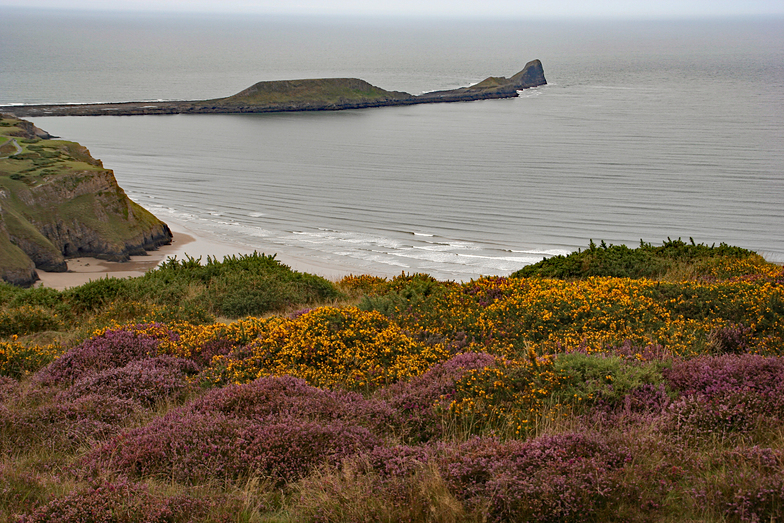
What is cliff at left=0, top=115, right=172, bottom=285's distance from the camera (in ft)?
68.0

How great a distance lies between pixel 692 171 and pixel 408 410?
39898 millimetres

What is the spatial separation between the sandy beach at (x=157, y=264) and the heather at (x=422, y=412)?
10.9 meters

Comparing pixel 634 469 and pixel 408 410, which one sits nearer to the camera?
pixel 634 469

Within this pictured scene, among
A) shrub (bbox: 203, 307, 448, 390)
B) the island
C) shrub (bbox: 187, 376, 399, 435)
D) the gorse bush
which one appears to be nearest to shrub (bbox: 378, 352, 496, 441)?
shrub (bbox: 187, 376, 399, 435)

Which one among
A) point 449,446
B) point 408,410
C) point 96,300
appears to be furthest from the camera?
point 96,300

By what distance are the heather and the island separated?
246 feet

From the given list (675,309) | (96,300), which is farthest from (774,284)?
(96,300)

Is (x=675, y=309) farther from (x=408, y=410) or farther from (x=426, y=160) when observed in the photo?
(x=426, y=160)

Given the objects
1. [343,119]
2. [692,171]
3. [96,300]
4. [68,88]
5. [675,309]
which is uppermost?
[68,88]

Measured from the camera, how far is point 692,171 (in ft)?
127

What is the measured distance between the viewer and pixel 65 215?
2264 cm

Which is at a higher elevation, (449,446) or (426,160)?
(426,160)

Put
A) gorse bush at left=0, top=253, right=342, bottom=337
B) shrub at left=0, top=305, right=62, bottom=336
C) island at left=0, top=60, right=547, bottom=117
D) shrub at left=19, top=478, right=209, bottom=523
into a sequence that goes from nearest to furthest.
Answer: shrub at left=19, top=478, right=209, bottom=523, shrub at left=0, top=305, right=62, bottom=336, gorse bush at left=0, top=253, right=342, bottom=337, island at left=0, top=60, right=547, bottom=117

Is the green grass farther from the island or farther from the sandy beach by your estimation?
the sandy beach
